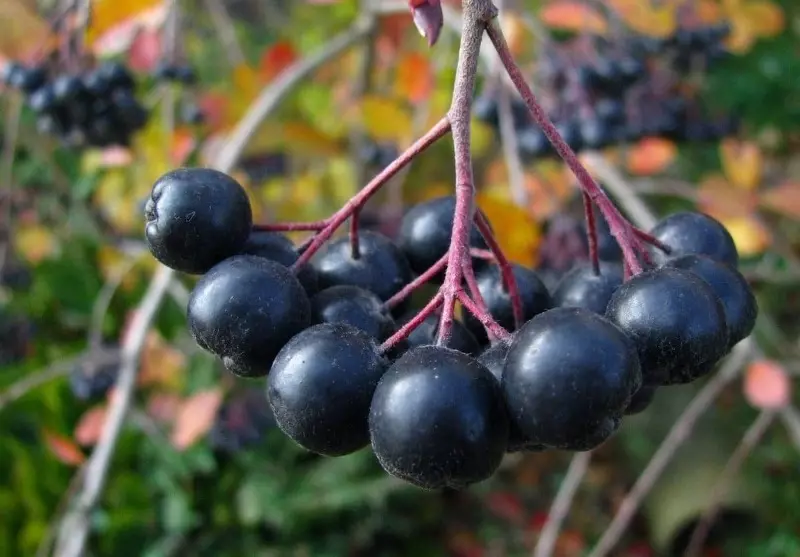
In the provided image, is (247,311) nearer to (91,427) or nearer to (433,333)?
(433,333)

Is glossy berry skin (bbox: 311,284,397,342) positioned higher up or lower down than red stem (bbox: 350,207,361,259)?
lower down

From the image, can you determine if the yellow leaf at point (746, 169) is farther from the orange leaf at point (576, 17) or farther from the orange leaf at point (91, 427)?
the orange leaf at point (91, 427)

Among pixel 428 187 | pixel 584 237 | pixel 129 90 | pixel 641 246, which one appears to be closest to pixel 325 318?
pixel 641 246

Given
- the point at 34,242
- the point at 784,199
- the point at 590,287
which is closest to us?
the point at 590,287

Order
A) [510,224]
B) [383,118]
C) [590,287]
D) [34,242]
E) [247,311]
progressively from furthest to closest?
[34,242] < [383,118] < [510,224] < [590,287] < [247,311]

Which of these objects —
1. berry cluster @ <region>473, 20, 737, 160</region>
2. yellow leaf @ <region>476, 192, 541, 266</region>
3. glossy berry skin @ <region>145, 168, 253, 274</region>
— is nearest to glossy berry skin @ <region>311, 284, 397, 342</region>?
glossy berry skin @ <region>145, 168, 253, 274</region>

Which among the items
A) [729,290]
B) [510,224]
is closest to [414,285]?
[729,290]

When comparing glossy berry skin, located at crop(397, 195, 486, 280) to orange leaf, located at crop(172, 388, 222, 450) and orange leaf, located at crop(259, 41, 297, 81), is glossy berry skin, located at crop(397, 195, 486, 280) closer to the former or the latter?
orange leaf, located at crop(172, 388, 222, 450)
